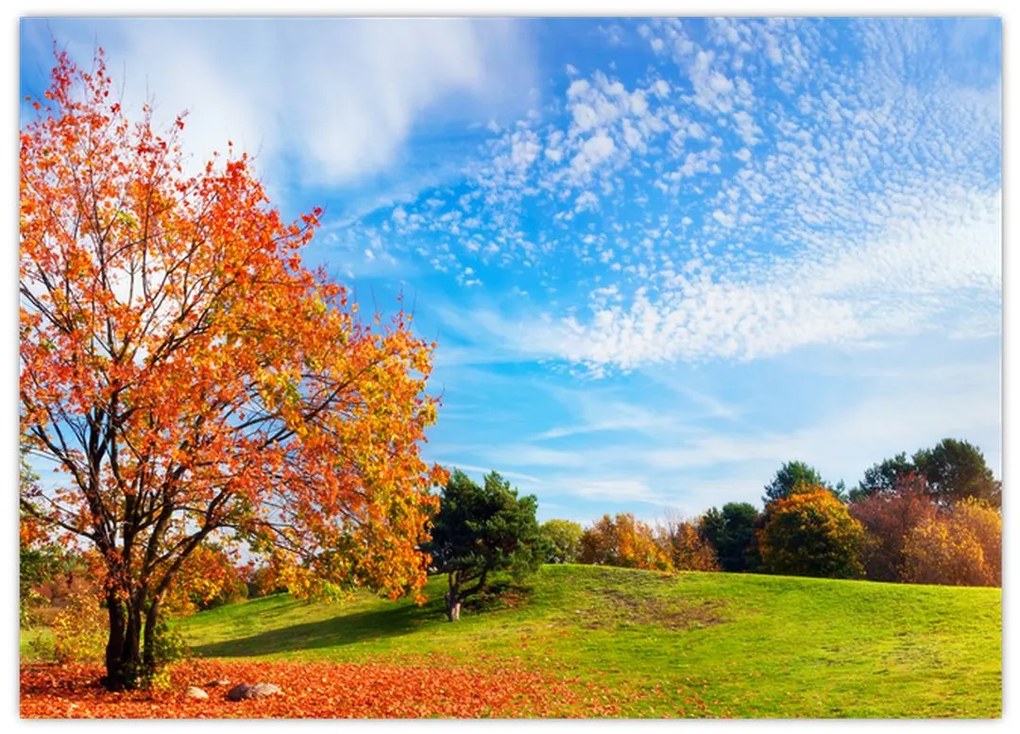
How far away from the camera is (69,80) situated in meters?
8.47

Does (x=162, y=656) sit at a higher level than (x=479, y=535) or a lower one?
lower

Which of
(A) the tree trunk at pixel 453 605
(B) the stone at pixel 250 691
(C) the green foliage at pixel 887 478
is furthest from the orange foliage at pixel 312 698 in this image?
(A) the tree trunk at pixel 453 605

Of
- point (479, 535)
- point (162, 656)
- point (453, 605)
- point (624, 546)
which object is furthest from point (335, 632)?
point (162, 656)

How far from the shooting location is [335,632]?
70.5 feet

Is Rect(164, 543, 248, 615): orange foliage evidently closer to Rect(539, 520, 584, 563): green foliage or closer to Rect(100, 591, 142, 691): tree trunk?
Rect(100, 591, 142, 691): tree trunk

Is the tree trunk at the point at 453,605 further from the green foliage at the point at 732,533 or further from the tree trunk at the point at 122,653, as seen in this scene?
the tree trunk at the point at 122,653

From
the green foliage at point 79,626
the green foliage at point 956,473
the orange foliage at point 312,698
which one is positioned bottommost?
the orange foliage at point 312,698

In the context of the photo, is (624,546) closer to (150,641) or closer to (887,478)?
(887,478)

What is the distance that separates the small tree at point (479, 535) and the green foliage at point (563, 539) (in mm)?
2419

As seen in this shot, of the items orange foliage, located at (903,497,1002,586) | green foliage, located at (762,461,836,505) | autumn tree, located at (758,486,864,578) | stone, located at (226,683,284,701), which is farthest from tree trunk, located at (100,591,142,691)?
autumn tree, located at (758,486,864,578)

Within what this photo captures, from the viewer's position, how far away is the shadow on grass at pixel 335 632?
65.2 ft

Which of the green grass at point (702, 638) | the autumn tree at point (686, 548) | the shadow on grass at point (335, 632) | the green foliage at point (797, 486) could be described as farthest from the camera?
the autumn tree at point (686, 548)

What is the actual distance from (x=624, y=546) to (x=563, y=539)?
211cm

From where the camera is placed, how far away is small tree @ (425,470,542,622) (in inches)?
855
